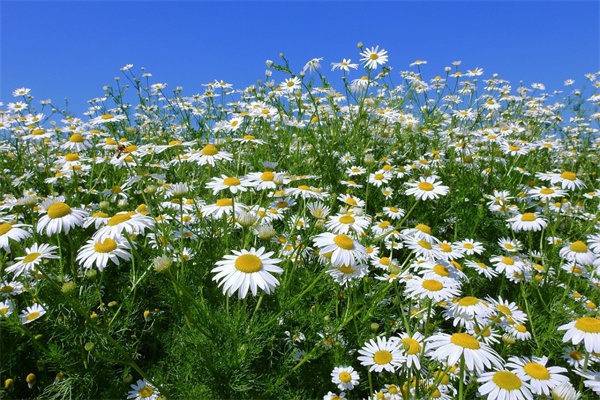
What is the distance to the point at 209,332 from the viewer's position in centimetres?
206

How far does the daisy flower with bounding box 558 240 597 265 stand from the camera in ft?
8.87

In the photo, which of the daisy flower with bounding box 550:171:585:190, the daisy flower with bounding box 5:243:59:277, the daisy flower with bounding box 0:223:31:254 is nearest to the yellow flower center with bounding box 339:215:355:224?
the daisy flower with bounding box 5:243:59:277

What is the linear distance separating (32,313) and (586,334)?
3.01 m

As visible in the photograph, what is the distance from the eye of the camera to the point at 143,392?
2010 mm

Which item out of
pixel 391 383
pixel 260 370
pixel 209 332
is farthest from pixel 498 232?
pixel 209 332

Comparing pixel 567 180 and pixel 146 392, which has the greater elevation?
pixel 567 180

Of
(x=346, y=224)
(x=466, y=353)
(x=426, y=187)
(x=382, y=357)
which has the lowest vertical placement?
(x=382, y=357)

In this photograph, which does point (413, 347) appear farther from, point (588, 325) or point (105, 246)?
point (105, 246)

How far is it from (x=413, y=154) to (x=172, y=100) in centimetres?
391

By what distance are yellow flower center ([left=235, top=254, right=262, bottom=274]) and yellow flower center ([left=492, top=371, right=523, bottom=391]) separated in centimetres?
106

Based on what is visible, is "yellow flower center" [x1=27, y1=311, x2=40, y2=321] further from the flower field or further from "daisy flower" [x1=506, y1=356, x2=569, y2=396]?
"daisy flower" [x1=506, y1=356, x2=569, y2=396]

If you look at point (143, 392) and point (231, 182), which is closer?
point (143, 392)

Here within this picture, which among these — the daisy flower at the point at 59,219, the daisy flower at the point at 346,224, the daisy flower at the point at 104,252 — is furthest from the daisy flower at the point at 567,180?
the daisy flower at the point at 59,219

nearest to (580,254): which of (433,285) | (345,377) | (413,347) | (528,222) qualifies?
(528,222)
